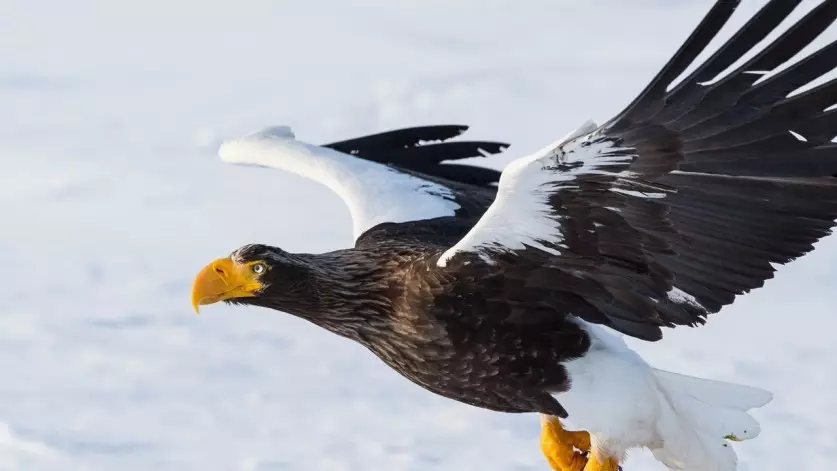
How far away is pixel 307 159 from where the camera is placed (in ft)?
25.2

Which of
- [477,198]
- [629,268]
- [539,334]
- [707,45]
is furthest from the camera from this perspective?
[477,198]

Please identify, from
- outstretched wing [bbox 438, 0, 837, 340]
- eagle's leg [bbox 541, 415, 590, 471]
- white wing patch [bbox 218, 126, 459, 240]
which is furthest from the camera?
white wing patch [bbox 218, 126, 459, 240]

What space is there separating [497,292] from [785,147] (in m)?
1.30

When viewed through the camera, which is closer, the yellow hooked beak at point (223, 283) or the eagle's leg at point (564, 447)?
the yellow hooked beak at point (223, 283)

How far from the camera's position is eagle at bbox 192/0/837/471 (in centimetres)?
484

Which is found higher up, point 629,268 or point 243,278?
point 243,278

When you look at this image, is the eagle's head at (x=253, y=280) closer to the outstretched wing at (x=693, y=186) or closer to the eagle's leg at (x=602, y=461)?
the outstretched wing at (x=693, y=186)

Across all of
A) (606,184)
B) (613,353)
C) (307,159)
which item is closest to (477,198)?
(307,159)

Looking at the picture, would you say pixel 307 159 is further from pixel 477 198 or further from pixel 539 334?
pixel 539 334

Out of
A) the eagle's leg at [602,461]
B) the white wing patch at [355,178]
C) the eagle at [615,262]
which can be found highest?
the white wing patch at [355,178]

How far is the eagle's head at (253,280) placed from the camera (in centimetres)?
592

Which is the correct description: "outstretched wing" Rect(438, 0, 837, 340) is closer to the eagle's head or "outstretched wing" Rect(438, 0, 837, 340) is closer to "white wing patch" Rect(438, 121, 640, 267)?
"white wing patch" Rect(438, 121, 640, 267)

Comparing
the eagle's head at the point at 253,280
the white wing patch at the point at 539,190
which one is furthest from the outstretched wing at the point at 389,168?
the white wing patch at the point at 539,190

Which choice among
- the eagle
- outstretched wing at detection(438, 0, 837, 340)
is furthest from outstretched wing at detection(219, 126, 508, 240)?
outstretched wing at detection(438, 0, 837, 340)
